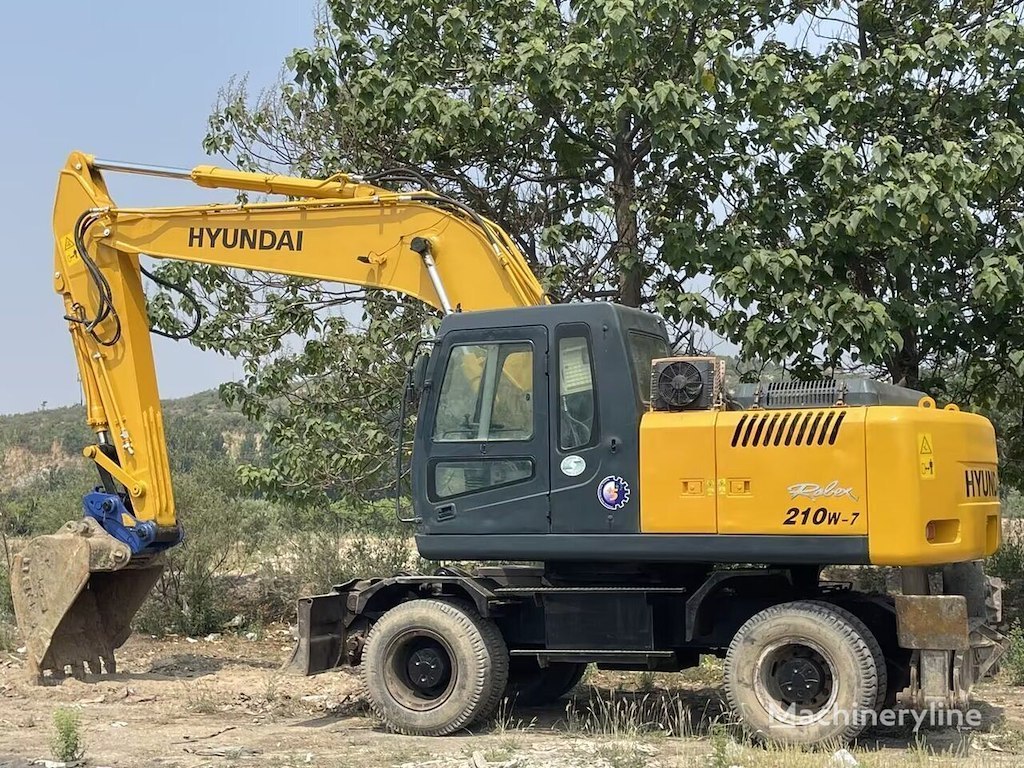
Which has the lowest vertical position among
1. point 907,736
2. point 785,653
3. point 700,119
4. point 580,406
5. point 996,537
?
point 907,736

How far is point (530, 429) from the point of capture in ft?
28.8

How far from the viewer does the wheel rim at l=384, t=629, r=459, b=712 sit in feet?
30.0

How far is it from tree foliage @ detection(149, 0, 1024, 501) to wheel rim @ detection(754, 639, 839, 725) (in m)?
3.39

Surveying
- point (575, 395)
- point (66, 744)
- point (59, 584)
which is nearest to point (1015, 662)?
point (575, 395)

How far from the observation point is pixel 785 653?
835 cm

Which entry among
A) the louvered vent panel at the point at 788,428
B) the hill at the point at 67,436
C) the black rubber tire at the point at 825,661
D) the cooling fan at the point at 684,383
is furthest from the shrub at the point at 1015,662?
the hill at the point at 67,436

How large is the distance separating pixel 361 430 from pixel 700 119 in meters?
4.74

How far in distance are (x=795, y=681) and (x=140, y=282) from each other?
677 cm

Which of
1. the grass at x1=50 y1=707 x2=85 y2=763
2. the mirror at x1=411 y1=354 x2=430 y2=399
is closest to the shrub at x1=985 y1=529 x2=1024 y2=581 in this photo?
the mirror at x1=411 y1=354 x2=430 y2=399

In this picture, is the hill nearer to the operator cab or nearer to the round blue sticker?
the operator cab

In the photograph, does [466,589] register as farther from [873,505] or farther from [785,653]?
[873,505]

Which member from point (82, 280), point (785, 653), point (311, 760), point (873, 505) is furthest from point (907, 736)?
point (82, 280)

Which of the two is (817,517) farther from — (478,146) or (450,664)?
(478,146)

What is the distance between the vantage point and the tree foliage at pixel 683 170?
11031 millimetres
